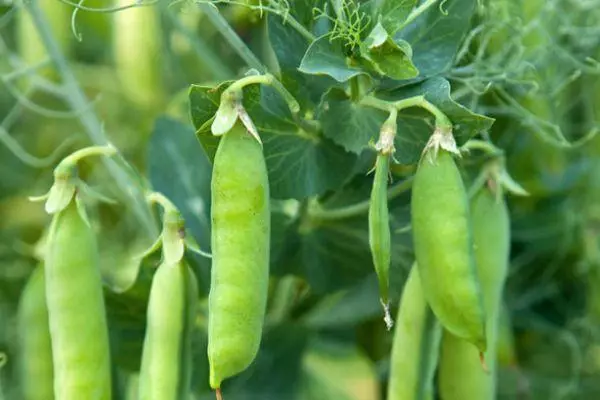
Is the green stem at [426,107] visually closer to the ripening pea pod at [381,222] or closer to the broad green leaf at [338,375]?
the ripening pea pod at [381,222]

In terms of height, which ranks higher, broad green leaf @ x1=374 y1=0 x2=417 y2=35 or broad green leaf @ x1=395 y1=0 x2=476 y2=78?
broad green leaf @ x1=374 y1=0 x2=417 y2=35

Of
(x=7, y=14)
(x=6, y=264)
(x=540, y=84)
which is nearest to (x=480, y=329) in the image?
(x=540, y=84)

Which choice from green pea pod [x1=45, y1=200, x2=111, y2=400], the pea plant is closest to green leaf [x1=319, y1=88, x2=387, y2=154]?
the pea plant

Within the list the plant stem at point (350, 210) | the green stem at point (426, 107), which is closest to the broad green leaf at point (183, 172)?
the plant stem at point (350, 210)

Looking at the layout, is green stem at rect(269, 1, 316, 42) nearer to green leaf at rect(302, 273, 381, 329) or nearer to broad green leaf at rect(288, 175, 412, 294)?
broad green leaf at rect(288, 175, 412, 294)

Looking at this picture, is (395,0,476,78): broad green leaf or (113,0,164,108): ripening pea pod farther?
(113,0,164,108): ripening pea pod
